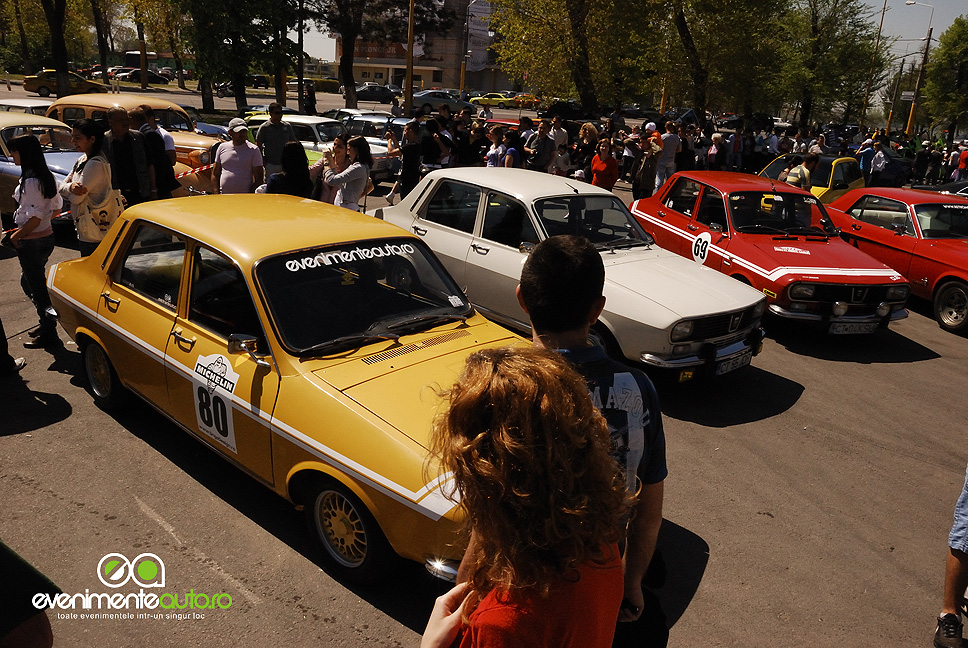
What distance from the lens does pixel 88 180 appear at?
641cm

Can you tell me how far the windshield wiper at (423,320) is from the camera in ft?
14.0

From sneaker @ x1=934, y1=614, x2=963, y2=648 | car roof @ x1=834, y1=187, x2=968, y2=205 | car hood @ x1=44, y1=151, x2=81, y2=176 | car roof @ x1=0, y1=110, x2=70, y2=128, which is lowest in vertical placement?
sneaker @ x1=934, y1=614, x2=963, y2=648

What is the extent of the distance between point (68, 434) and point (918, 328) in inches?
380

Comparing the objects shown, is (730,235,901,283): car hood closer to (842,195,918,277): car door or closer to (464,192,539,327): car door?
(842,195,918,277): car door

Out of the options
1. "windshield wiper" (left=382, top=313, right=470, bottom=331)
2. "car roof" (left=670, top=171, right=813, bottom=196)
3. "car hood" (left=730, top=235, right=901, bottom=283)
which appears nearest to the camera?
"windshield wiper" (left=382, top=313, right=470, bottom=331)

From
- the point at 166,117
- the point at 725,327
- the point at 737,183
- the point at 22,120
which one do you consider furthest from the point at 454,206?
the point at 166,117

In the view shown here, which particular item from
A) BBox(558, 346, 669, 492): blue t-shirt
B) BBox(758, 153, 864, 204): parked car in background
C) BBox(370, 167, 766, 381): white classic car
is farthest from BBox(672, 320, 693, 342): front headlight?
BBox(758, 153, 864, 204): parked car in background

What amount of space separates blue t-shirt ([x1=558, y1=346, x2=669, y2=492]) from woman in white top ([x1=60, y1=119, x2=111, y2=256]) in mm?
5872

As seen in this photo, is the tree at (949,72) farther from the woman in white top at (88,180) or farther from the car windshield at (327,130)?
the woman in white top at (88,180)

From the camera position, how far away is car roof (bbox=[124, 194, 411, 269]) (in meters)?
4.32

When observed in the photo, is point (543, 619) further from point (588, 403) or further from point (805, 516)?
point (805, 516)

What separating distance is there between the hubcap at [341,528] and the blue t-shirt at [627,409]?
1686 millimetres

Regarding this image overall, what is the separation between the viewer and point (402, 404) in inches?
140

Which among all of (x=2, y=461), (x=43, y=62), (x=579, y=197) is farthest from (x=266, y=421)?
(x=43, y=62)
